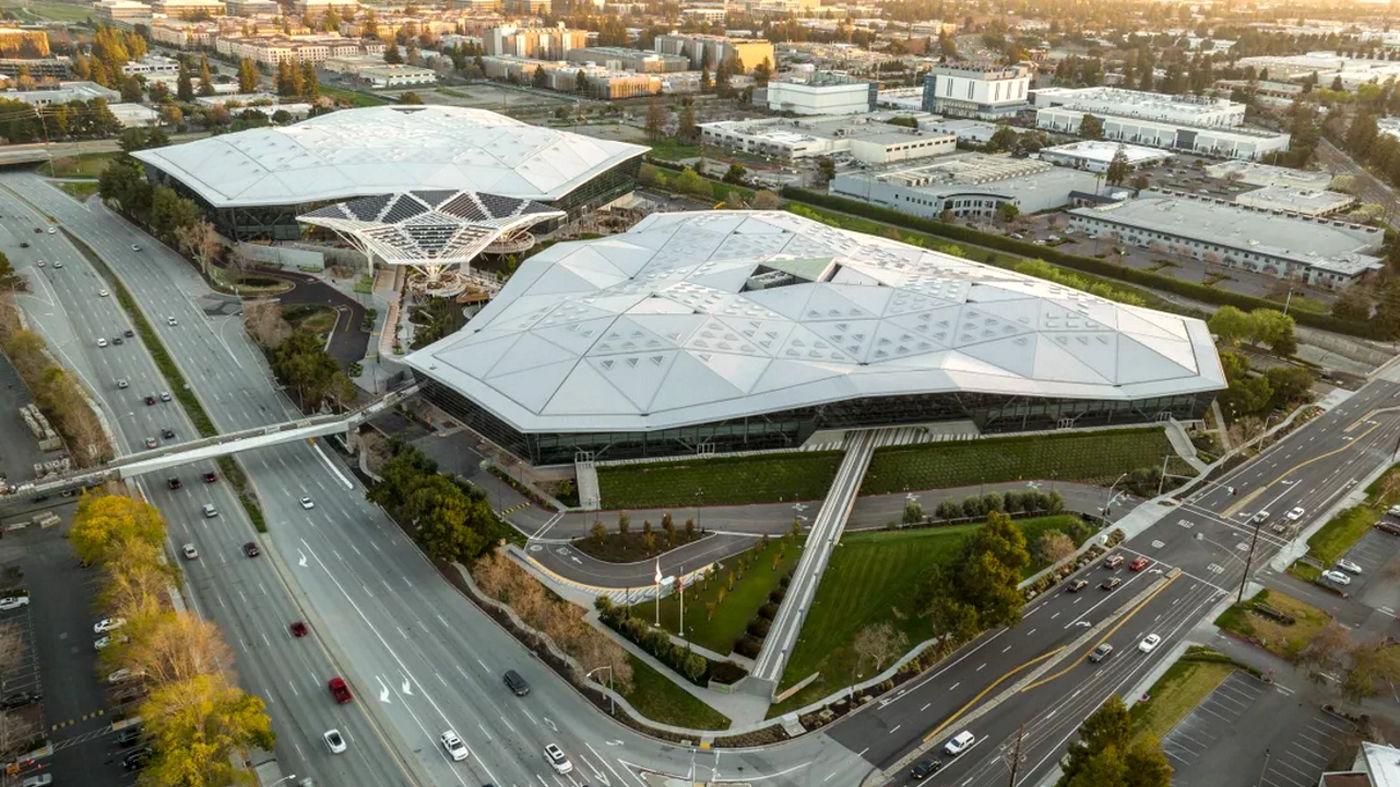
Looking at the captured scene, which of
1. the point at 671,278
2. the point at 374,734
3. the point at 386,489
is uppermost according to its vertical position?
the point at 671,278

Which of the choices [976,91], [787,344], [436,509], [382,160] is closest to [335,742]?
[436,509]

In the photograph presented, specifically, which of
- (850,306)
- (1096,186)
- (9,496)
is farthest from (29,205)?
(1096,186)

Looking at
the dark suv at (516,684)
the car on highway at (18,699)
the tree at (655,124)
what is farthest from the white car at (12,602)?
the tree at (655,124)

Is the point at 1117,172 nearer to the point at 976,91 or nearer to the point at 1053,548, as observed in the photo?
the point at 976,91

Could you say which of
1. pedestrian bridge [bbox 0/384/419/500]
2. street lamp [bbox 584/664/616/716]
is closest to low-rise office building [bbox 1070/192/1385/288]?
pedestrian bridge [bbox 0/384/419/500]

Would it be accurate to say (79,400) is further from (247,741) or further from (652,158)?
(652,158)

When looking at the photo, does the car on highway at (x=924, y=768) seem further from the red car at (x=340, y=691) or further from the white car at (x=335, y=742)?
the red car at (x=340, y=691)
